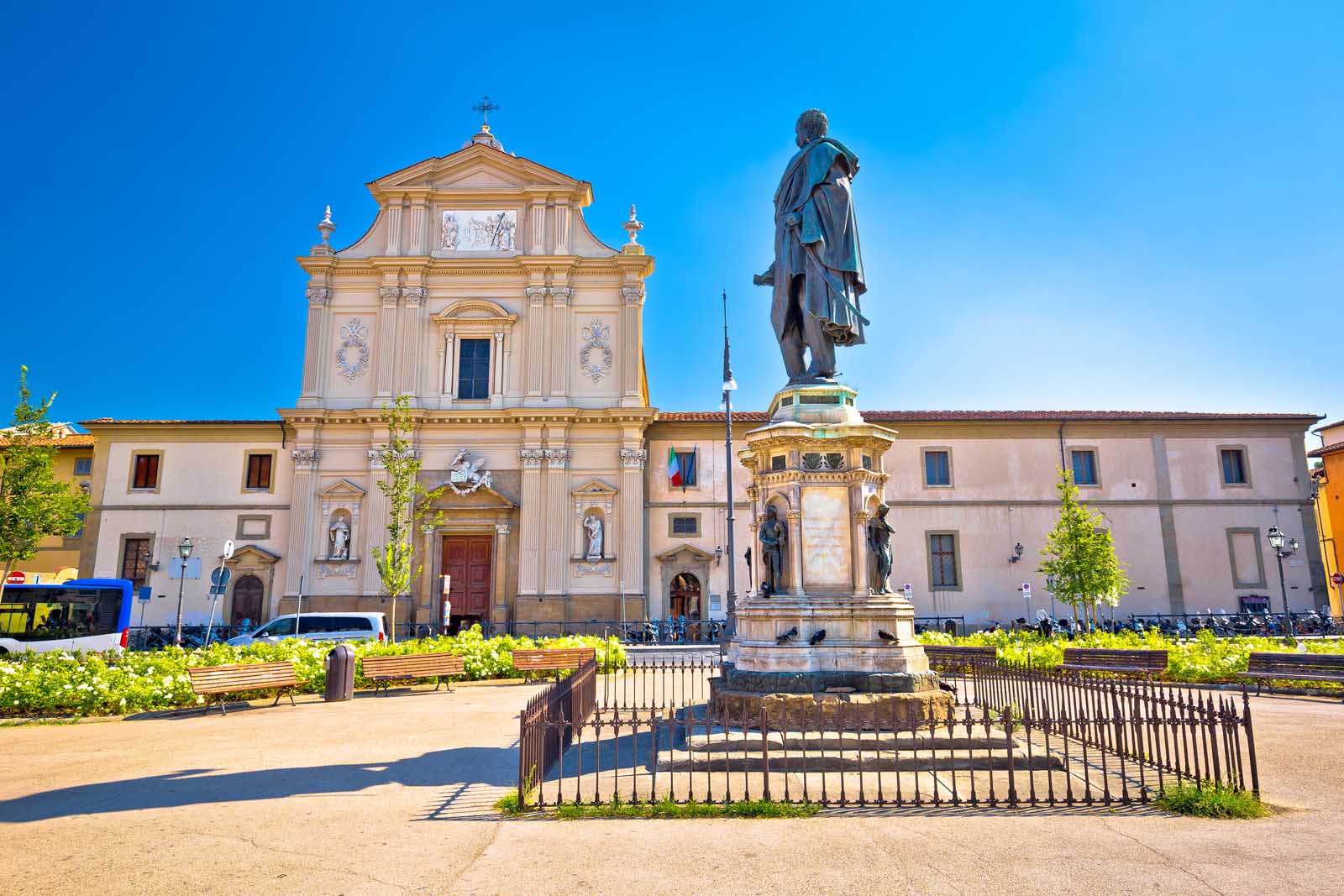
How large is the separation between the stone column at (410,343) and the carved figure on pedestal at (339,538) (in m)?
4.99

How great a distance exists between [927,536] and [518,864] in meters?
29.2

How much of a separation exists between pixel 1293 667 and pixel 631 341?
75.1ft

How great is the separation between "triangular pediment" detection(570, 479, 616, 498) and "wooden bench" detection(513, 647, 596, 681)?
13.8 meters

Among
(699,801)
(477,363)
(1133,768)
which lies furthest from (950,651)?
(477,363)

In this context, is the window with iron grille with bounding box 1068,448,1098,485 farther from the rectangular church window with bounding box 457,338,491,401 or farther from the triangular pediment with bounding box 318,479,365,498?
the triangular pediment with bounding box 318,479,365,498

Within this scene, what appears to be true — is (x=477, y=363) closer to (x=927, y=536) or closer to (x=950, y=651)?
(x=927, y=536)

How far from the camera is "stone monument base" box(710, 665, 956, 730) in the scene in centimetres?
819

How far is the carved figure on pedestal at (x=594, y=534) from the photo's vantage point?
100 feet

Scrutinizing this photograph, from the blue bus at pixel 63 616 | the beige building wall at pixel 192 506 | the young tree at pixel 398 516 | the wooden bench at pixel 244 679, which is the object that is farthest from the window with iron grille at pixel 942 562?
the blue bus at pixel 63 616

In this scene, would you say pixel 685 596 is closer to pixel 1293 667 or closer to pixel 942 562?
pixel 942 562

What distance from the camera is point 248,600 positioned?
102ft

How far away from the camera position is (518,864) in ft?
17.5

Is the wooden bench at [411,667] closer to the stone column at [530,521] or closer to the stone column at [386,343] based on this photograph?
the stone column at [530,521]

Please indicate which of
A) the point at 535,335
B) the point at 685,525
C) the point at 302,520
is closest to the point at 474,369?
the point at 535,335
